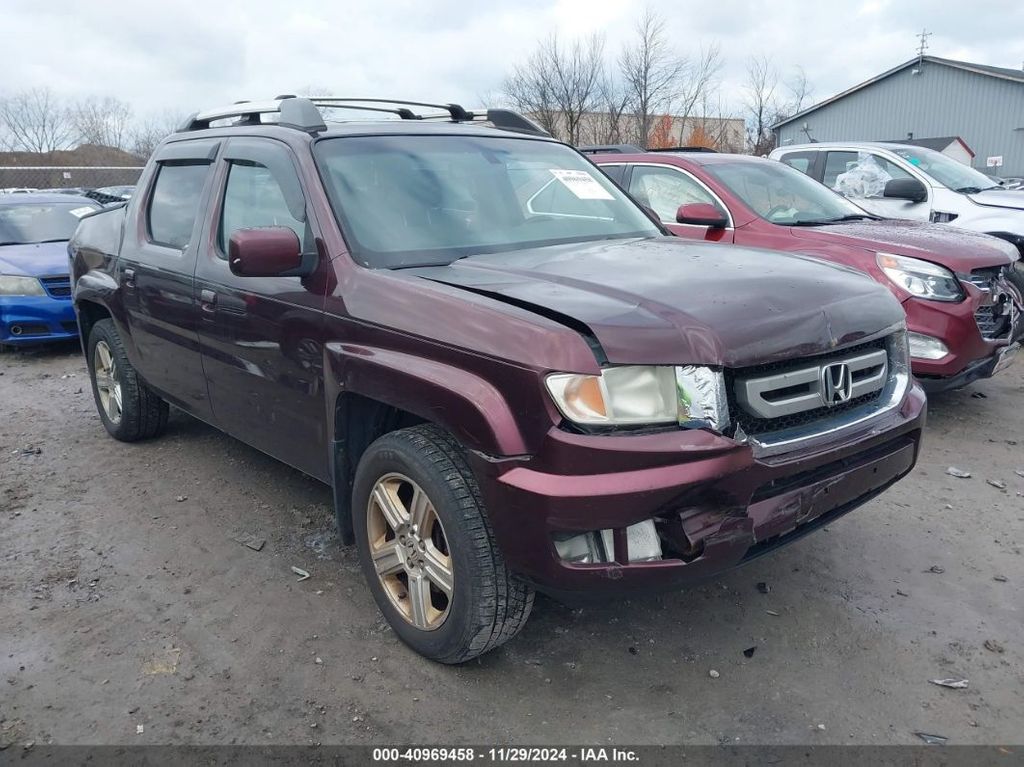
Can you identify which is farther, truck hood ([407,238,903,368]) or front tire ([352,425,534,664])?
front tire ([352,425,534,664])

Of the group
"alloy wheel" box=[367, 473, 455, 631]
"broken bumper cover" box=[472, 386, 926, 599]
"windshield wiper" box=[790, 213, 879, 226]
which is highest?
"windshield wiper" box=[790, 213, 879, 226]

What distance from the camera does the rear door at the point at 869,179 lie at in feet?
26.6

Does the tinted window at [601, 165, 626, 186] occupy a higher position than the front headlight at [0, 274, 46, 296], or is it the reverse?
the tinted window at [601, 165, 626, 186]

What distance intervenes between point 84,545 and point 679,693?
9.36 feet

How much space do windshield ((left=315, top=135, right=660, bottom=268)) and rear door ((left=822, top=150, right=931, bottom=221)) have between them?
5045mm

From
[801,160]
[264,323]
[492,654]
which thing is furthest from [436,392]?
[801,160]

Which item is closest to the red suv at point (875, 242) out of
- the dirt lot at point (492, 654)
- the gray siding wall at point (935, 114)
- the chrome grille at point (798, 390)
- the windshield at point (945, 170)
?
the dirt lot at point (492, 654)

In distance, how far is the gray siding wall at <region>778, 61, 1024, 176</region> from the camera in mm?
34125

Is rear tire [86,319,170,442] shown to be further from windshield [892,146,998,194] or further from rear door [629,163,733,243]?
windshield [892,146,998,194]

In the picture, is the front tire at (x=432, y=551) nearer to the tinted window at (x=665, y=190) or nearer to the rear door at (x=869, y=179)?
the tinted window at (x=665, y=190)

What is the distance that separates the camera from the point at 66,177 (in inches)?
940

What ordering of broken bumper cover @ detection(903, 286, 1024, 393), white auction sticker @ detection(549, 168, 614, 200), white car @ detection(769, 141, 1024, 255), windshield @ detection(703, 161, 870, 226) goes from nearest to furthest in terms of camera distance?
1. white auction sticker @ detection(549, 168, 614, 200)
2. broken bumper cover @ detection(903, 286, 1024, 393)
3. windshield @ detection(703, 161, 870, 226)
4. white car @ detection(769, 141, 1024, 255)

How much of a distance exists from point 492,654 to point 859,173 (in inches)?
291

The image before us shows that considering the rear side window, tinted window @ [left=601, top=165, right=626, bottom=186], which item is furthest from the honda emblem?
the rear side window
